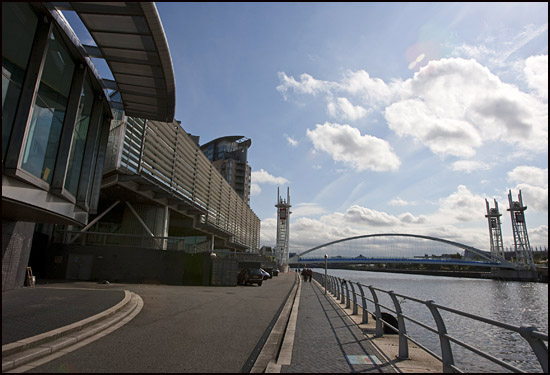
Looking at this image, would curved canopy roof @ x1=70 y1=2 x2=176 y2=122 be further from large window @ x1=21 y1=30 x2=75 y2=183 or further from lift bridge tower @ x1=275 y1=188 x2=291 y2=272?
lift bridge tower @ x1=275 y1=188 x2=291 y2=272

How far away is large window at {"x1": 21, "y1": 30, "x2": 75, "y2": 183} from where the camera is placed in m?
8.57

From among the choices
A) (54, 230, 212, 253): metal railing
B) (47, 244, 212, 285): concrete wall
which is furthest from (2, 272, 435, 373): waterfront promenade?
(54, 230, 212, 253): metal railing

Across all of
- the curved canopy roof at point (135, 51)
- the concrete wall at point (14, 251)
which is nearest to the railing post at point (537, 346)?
the curved canopy roof at point (135, 51)

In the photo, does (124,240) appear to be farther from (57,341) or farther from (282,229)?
(282,229)

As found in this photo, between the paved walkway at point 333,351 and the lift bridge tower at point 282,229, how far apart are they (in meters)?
106

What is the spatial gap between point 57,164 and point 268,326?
→ 7523mm

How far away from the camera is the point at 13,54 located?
7.61 m

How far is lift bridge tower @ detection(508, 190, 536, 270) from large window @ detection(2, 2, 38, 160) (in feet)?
423

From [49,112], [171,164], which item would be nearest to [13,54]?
[49,112]

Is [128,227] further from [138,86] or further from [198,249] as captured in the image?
[138,86]

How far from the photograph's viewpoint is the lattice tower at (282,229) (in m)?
119

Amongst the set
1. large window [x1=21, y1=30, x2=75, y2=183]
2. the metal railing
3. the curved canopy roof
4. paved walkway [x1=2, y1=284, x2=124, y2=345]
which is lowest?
paved walkway [x1=2, y1=284, x2=124, y2=345]

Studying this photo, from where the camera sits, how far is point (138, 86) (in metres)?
11.4

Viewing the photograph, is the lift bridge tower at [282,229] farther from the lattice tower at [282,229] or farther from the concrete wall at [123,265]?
the concrete wall at [123,265]
